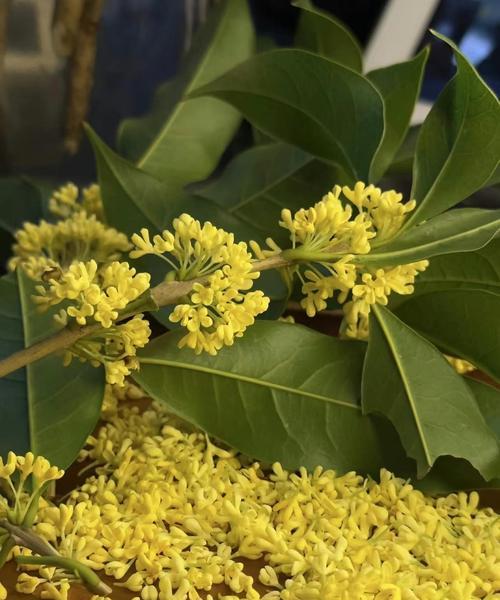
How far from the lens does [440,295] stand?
1.34 ft

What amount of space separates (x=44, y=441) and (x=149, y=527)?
7cm

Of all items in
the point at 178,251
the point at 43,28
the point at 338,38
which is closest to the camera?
the point at 178,251

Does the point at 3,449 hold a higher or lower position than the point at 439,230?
lower

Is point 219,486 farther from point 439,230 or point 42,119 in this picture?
point 42,119

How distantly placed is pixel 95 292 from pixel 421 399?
6.8 inches

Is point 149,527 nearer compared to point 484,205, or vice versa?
point 149,527

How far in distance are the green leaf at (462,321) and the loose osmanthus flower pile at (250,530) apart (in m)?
0.07

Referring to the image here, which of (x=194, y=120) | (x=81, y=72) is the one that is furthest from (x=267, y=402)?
(x=81, y=72)

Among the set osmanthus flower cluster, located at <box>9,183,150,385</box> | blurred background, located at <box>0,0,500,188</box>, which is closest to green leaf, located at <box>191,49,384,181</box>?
osmanthus flower cluster, located at <box>9,183,150,385</box>

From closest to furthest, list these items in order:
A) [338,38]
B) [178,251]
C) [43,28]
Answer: [178,251] → [338,38] → [43,28]

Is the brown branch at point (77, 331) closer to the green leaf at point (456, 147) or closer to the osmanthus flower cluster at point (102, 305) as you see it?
the osmanthus flower cluster at point (102, 305)

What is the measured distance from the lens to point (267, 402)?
388 millimetres

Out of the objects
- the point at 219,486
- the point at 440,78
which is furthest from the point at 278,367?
the point at 440,78

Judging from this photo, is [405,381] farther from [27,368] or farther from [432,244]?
[27,368]
